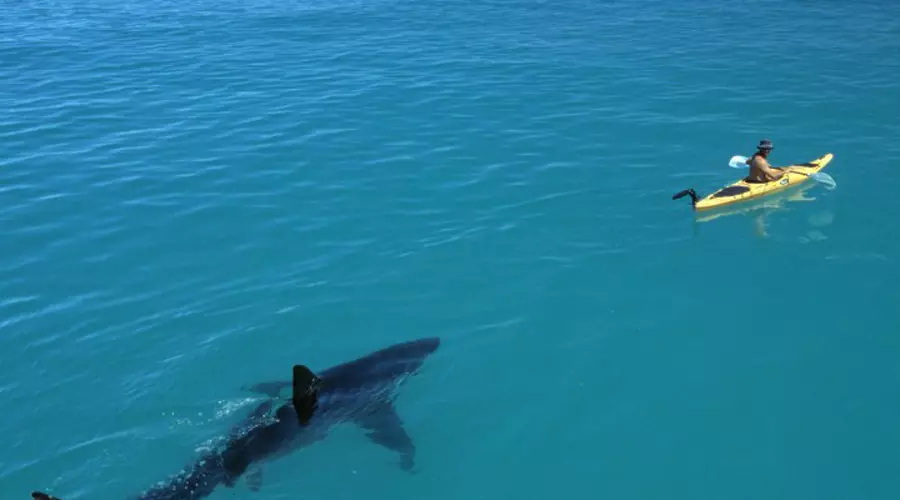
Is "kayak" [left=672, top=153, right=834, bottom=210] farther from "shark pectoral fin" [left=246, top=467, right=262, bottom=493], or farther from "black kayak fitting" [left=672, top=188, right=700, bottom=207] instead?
"shark pectoral fin" [left=246, top=467, right=262, bottom=493]

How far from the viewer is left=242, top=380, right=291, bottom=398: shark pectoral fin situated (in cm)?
1691

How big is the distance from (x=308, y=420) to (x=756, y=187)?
1554cm

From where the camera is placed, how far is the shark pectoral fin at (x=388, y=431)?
15375mm

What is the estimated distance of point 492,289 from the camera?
2019 cm

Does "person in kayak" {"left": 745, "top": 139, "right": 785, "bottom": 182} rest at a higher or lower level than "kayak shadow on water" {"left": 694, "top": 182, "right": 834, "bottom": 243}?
higher

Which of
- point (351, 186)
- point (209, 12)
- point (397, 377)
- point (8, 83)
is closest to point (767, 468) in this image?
point (397, 377)

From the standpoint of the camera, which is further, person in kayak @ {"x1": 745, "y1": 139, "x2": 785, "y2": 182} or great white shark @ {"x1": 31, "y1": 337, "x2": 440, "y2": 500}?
person in kayak @ {"x1": 745, "y1": 139, "x2": 785, "y2": 182}

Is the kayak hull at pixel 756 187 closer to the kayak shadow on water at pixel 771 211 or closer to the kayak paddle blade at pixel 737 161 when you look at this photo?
the kayak shadow on water at pixel 771 211

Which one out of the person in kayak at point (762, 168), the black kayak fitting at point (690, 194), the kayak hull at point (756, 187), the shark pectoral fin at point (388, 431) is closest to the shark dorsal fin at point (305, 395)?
the shark pectoral fin at point (388, 431)

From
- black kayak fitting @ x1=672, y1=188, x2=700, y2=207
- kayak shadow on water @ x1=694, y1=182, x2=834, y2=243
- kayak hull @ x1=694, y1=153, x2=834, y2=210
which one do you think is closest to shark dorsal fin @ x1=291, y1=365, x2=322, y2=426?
black kayak fitting @ x1=672, y1=188, x2=700, y2=207

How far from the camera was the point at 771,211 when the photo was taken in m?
23.8

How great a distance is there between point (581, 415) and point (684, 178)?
38.7 feet

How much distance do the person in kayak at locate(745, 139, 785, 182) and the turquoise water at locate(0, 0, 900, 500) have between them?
93cm

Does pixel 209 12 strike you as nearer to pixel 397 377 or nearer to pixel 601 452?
pixel 397 377
